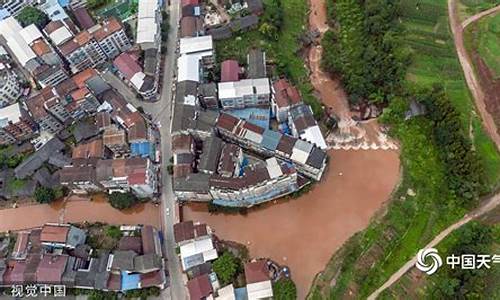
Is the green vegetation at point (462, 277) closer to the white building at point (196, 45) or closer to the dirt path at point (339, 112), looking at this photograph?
the dirt path at point (339, 112)

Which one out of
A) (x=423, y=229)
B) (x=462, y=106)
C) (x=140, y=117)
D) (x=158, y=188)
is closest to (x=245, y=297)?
(x=158, y=188)

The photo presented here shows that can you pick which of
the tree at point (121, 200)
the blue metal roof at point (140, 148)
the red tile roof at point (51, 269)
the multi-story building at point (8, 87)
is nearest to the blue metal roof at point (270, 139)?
the blue metal roof at point (140, 148)

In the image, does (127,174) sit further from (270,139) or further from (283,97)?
(283,97)

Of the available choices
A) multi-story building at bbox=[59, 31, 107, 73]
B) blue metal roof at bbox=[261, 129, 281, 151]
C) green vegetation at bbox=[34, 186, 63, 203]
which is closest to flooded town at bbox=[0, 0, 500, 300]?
blue metal roof at bbox=[261, 129, 281, 151]

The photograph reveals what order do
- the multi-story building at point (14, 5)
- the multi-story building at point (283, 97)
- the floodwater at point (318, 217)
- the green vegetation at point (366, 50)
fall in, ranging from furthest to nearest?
the multi-story building at point (14, 5)
the green vegetation at point (366, 50)
the multi-story building at point (283, 97)
the floodwater at point (318, 217)

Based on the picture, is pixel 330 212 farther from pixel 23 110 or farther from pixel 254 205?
pixel 23 110

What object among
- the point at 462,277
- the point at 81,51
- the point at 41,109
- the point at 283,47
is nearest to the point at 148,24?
the point at 81,51
